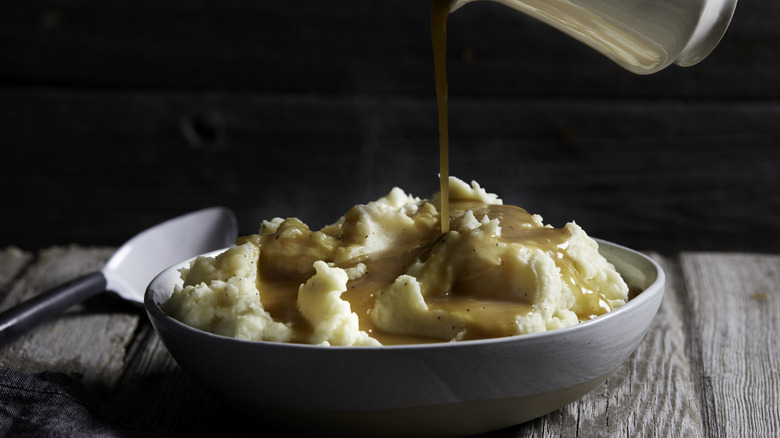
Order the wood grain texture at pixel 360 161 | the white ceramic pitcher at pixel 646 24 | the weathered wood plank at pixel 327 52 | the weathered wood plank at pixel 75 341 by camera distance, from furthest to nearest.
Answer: the wood grain texture at pixel 360 161, the weathered wood plank at pixel 327 52, the weathered wood plank at pixel 75 341, the white ceramic pitcher at pixel 646 24

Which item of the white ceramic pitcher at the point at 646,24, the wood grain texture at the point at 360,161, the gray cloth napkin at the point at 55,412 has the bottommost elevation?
the wood grain texture at the point at 360,161

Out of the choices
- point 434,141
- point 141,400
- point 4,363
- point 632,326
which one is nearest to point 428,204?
point 632,326

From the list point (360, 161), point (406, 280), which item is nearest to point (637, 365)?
point (406, 280)

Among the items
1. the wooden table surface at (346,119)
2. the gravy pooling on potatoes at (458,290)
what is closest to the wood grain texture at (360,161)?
the wooden table surface at (346,119)

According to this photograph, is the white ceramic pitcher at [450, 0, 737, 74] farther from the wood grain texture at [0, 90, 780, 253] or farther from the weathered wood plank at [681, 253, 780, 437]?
the wood grain texture at [0, 90, 780, 253]

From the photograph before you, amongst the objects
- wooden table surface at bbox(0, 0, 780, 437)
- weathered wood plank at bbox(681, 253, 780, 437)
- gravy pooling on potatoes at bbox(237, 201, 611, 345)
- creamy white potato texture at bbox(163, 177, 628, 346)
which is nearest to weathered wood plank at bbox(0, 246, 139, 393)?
creamy white potato texture at bbox(163, 177, 628, 346)

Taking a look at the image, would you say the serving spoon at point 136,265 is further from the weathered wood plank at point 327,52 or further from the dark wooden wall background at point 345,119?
the weathered wood plank at point 327,52

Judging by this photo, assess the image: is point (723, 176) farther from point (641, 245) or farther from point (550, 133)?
point (550, 133)

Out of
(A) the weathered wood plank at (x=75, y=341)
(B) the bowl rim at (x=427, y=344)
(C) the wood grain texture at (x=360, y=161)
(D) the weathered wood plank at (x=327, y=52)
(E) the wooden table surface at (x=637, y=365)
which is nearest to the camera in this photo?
(B) the bowl rim at (x=427, y=344)
